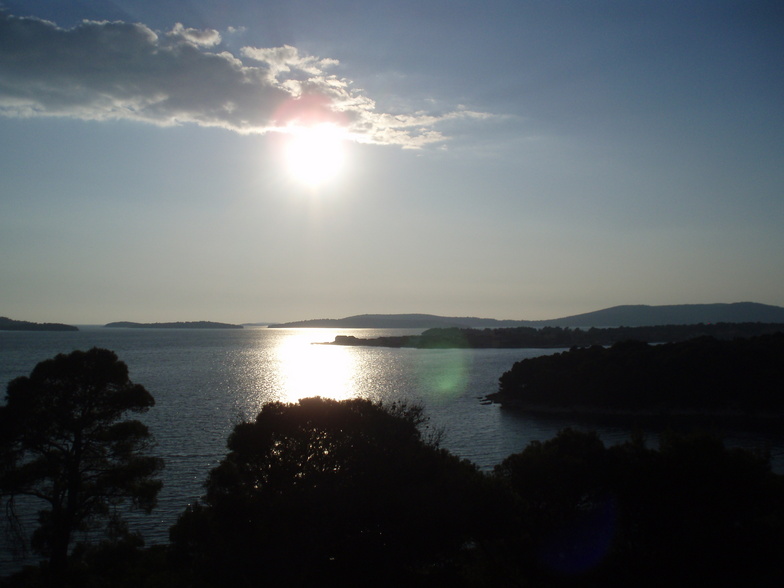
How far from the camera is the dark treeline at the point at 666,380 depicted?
180 ft

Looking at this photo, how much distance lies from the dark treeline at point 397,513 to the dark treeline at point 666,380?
42210 mm

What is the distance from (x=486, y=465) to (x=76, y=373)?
2524 centimetres

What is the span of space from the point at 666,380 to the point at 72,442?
181 feet

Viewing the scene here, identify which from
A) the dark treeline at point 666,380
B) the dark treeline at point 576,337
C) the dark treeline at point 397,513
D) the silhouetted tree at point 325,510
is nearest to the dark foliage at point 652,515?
the dark treeline at point 397,513

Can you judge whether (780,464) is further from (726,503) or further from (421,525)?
(421,525)

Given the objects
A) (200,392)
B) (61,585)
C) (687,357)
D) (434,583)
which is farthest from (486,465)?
(200,392)

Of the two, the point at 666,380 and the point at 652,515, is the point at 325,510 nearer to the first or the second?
the point at 652,515

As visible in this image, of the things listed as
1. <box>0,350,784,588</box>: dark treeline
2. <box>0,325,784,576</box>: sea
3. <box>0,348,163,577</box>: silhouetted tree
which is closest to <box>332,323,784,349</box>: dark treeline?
<box>0,325,784,576</box>: sea

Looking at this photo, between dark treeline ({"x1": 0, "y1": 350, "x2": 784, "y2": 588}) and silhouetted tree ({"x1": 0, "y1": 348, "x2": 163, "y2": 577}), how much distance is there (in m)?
0.06

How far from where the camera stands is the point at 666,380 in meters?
57.1

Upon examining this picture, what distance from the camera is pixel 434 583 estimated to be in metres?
14.9

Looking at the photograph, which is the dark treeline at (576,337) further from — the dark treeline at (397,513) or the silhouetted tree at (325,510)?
the silhouetted tree at (325,510)

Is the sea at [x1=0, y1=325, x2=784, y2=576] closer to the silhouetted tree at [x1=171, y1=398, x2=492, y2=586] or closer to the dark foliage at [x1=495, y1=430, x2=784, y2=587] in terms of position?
the dark foliage at [x1=495, y1=430, x2=784, y2=587]

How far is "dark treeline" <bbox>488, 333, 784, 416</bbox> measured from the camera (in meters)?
54.8
